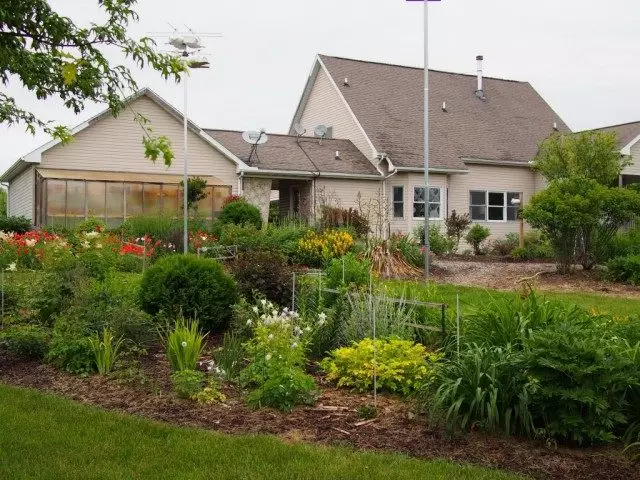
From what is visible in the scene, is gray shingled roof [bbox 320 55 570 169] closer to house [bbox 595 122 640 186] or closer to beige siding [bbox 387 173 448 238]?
beige siding [bbox 387 173 448 238]

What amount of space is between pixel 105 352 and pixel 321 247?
9.67 metres

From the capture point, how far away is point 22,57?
191 inches

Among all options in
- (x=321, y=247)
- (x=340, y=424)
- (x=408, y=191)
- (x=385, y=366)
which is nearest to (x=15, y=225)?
(x=321, y=247)

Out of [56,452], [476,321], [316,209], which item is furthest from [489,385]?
[316,209]

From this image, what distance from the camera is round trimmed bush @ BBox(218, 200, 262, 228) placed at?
21.6 meters

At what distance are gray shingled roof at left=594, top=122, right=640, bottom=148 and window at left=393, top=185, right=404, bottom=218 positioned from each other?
909 centimetres

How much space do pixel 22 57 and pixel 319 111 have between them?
25.7 m

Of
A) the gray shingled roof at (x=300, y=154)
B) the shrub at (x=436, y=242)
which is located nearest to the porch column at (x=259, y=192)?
the gray shingled roof at (x=300, y=154)

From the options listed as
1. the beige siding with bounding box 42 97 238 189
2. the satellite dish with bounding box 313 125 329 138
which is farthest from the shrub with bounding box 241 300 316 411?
the satellite dish with bounding box 313 125 329 138

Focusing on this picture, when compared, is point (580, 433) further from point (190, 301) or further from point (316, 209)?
point (316, 209)

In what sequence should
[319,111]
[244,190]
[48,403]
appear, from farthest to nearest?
[319,111], [244,190], [48,403]

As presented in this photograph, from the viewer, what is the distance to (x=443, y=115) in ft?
95.7

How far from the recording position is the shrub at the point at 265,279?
956 cm

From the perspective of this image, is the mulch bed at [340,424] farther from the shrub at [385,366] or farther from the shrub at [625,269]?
the shrub at [625,269]
